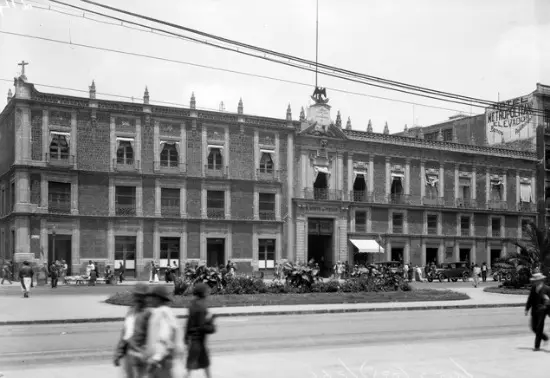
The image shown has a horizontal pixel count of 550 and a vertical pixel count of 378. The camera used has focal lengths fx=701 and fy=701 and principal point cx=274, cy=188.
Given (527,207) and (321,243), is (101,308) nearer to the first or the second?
(321,243)

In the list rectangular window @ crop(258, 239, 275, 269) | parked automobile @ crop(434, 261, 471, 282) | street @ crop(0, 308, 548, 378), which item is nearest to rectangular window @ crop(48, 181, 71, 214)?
rectangular window @ crop(258, 239, 275, 269)

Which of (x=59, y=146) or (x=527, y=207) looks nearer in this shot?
(x=59, y=146)

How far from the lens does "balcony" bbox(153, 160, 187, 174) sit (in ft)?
155

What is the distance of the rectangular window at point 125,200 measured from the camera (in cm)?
4594

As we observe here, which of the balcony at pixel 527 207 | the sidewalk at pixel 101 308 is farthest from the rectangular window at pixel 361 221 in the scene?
the sidewalk at pixel 101 308

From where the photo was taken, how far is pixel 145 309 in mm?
8016

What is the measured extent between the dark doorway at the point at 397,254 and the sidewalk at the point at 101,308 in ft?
92.2

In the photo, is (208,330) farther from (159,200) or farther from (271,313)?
(159,200)

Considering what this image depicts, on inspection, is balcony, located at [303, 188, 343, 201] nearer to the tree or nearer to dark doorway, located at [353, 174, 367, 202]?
dark doorway, located at [353, 174, 367, 202]

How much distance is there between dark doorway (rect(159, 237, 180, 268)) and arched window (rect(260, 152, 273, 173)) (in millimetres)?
8298

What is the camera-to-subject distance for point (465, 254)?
60688 mm

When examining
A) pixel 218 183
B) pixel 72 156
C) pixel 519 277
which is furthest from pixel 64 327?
pixel 218 183

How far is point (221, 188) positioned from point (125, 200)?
6.87 meters

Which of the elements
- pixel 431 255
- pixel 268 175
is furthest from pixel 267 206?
pixel 431 255
